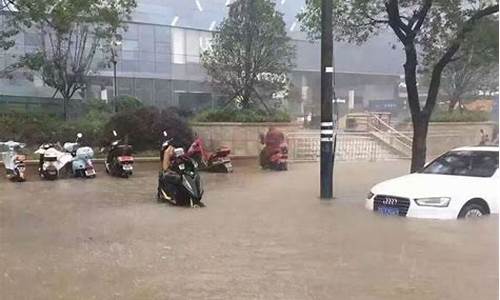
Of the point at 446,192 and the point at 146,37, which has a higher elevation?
the point at 146,37

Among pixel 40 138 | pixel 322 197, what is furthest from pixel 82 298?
pixel 40 138

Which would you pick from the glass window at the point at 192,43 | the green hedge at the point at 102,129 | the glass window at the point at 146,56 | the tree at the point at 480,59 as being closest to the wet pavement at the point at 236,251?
the tree at the point at 480,59

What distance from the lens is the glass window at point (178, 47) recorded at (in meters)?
31.2

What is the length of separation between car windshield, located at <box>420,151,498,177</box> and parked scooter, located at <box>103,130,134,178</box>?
7.40 metres

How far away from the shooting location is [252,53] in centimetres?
2131

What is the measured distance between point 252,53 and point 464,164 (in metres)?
13.2

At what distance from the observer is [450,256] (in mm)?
6418

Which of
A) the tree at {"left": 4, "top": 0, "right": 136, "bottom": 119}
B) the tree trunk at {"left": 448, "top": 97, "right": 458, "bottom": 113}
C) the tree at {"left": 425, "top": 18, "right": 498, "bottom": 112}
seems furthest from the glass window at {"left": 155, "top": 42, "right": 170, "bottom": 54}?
the tree at {"left": 425, "top": 18, "right": 498, "bottom": 112}

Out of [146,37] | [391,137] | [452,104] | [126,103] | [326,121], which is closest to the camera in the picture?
[326,121]

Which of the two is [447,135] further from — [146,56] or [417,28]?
[146,56]

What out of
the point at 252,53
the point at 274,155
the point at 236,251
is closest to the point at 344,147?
the point at 252,53

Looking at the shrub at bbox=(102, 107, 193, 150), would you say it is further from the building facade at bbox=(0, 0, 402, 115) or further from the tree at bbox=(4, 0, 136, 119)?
the building facade at bbox=(0, 0, 402, 115)

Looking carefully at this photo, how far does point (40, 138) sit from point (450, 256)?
43.6 ft

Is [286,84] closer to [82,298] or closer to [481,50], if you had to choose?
[481,50]
